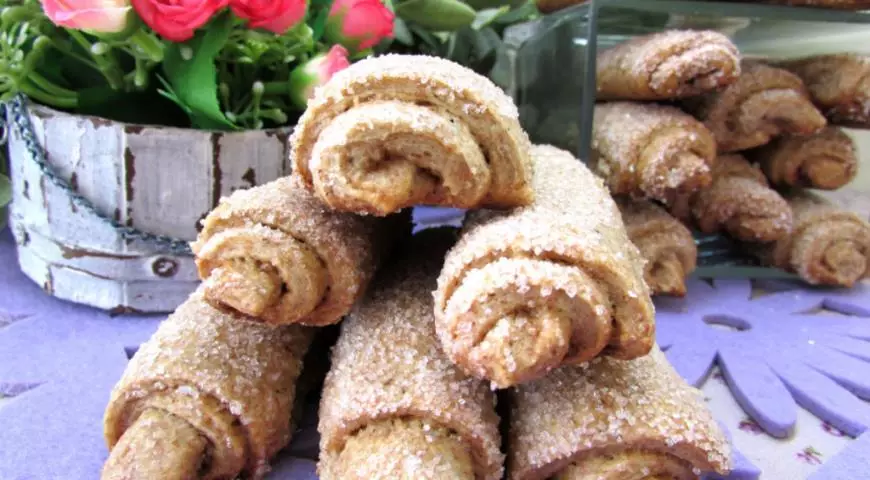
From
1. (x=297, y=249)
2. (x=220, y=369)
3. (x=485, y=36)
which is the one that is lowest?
(x=220, y=369)

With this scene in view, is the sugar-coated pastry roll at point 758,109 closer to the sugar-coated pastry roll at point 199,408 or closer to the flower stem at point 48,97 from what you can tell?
the sugar-coated pastry roll at point 199,408

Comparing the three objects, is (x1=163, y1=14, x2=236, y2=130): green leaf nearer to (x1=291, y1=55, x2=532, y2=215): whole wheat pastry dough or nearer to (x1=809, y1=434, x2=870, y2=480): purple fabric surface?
(x1=291, y1=55, x2=532, y2=215): whole wheat pastry dough

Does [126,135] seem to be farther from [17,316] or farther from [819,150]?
[819,150]

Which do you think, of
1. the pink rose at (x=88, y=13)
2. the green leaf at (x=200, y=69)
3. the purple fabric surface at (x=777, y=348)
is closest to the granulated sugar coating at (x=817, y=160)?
the purple fabric surface at (x=777, y=348)

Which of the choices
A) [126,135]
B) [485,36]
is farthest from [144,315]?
[485,36]

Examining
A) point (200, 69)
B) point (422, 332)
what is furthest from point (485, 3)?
point (422, 332)

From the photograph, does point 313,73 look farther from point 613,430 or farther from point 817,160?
point 817,160
